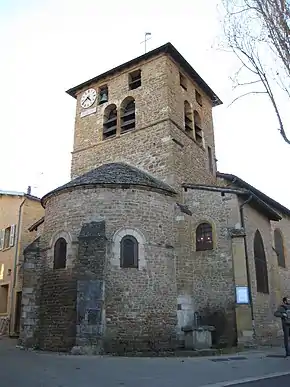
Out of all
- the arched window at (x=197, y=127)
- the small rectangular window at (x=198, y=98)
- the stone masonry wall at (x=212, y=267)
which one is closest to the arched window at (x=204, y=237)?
the stone masonry wall at (x=212, y=267)

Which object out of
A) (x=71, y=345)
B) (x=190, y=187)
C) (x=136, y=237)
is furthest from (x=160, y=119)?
(x=71, y=345)

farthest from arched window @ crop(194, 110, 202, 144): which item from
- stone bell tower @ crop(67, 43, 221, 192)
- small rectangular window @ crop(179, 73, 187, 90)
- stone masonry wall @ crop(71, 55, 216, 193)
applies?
small rectangular window @ crop(179, 73, 187, 90)

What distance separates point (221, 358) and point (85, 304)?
417cm

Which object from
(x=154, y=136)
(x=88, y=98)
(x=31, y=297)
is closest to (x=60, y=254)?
(x=31, y=297)

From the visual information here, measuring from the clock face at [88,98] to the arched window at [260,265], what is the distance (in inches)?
420

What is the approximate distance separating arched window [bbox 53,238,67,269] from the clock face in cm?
919

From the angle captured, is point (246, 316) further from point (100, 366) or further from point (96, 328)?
point (100, 366)

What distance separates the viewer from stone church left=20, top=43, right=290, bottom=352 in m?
12.5

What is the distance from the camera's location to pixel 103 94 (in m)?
20.4

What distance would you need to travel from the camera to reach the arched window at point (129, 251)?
13.2m

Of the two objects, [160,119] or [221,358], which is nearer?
[221,358]

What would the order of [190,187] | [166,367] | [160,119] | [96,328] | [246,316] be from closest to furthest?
[166,367] → [96,328] → [246,316] → [190,187] → [160,119]

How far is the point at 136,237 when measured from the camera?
13.5m

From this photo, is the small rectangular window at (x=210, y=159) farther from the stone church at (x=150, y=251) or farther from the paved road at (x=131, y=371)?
the paved road at (x=131, y=371)
